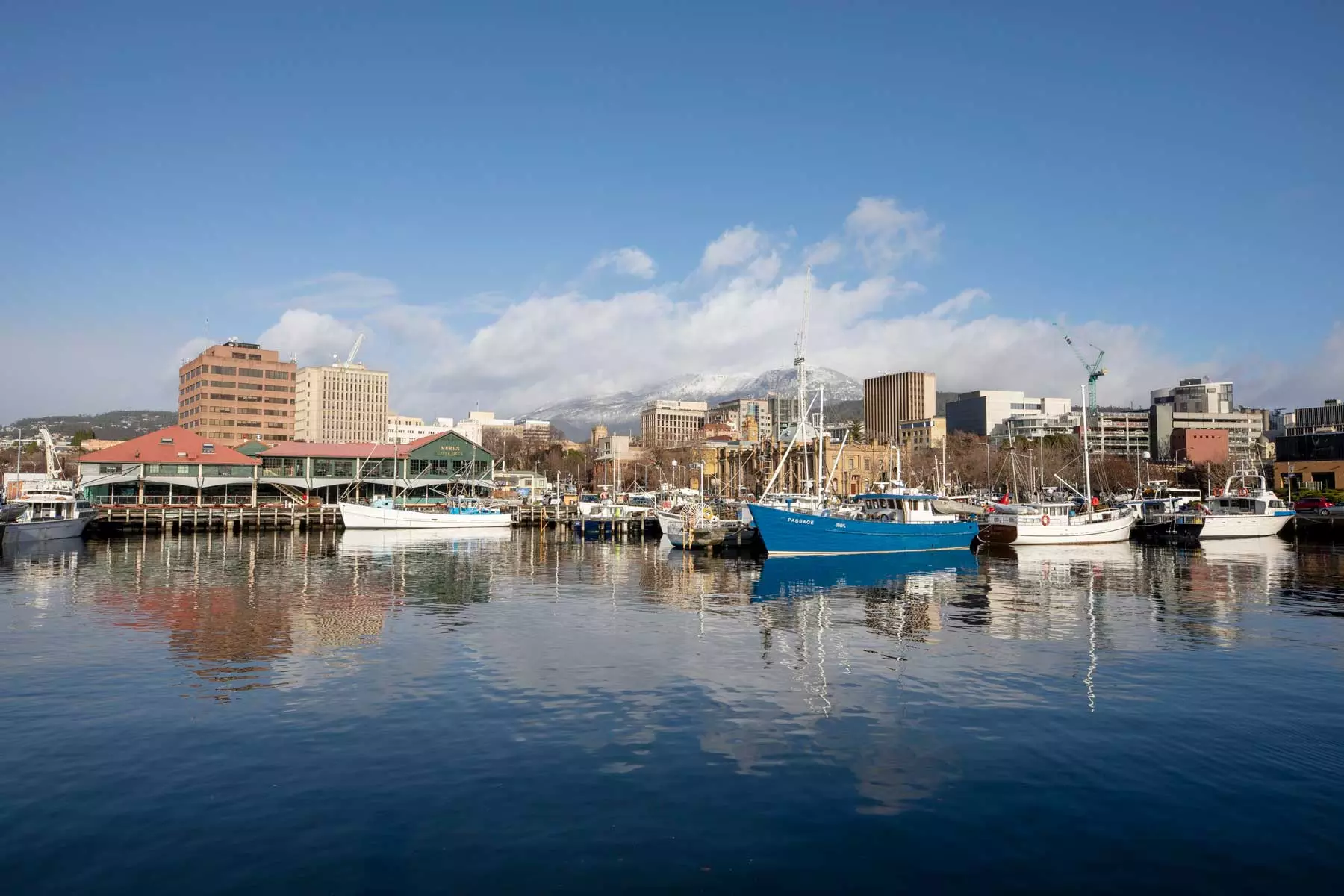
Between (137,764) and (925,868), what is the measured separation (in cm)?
1417

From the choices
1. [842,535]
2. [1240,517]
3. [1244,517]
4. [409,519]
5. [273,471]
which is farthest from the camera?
[273,471]

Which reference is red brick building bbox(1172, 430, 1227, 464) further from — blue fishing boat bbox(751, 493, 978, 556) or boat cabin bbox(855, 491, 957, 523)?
boat cabin bbox(855, 491, 957, 523)

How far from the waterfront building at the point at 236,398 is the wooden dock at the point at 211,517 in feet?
319

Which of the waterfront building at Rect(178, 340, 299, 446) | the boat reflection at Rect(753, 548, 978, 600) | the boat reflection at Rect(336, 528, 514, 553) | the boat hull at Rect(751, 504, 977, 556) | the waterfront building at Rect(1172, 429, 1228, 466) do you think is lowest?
the boat reflection at Rect(753, 548, 978, 600)

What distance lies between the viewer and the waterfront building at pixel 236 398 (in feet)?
631

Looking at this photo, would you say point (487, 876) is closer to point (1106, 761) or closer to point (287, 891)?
point (287, 891)

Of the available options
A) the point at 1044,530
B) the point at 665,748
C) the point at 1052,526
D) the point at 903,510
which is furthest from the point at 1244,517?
the point at 665,748

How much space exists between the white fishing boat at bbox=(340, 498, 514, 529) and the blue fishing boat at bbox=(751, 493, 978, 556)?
157 ft

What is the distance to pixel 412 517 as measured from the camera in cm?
9988

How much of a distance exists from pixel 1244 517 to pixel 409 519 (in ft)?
282

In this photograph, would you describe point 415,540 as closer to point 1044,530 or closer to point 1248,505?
point 1044,530

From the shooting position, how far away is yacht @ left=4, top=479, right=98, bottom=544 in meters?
74.9

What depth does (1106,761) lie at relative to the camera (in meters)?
17.0

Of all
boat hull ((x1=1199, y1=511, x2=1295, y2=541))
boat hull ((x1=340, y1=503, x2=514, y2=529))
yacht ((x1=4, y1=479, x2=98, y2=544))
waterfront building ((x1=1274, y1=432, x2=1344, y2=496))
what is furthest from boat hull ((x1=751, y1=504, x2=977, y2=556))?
waterfront building ((x1=1274, y1=432, x2=1344, y2=496))
